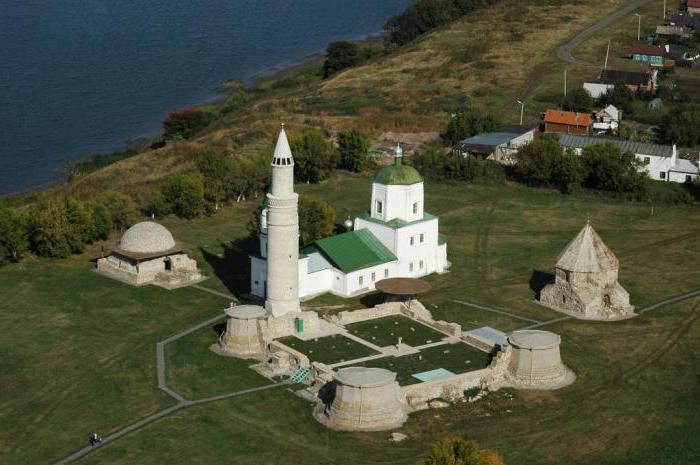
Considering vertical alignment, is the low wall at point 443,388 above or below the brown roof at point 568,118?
below

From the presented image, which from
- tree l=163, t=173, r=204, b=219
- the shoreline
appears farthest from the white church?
the shoreline

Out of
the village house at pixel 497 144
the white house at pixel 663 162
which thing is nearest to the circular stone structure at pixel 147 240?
the village house at pixel 497 144

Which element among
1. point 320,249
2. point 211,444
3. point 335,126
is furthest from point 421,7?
point 211,444

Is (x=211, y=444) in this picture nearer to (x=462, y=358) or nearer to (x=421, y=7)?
(x=462, y=358)

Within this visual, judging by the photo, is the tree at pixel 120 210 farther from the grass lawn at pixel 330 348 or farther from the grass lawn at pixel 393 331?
the grass lawn at pixel 393 331

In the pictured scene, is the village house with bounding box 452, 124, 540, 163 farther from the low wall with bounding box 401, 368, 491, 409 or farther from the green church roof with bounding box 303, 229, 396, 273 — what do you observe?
the low wall with bounding box 401, 368, 491, 409

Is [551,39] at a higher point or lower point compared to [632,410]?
higher
